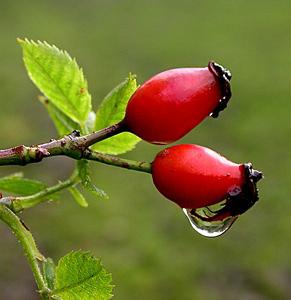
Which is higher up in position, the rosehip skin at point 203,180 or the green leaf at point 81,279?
the rosehip skin at point 203,180

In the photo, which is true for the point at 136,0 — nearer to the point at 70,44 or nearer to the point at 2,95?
the point at 70,44

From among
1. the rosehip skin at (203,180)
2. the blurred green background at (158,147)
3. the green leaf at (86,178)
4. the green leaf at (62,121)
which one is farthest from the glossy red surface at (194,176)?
the blurred green background at (158,147)

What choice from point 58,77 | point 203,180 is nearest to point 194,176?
point 203,180

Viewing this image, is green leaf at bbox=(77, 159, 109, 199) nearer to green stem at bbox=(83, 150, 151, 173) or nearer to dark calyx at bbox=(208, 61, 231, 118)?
green stem at bbox=(83, 150, 151, 173)

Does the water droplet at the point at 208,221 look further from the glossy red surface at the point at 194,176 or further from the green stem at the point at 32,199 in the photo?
the green stem at the point at 32,199

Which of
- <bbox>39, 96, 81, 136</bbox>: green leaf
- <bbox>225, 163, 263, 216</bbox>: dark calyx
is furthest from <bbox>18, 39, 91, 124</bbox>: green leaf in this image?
<bbox>225, 163, 263, 216</bbox>: dark calyx

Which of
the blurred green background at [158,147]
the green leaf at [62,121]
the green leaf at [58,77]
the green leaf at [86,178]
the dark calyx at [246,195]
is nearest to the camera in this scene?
the dark calyx at [246,195]
